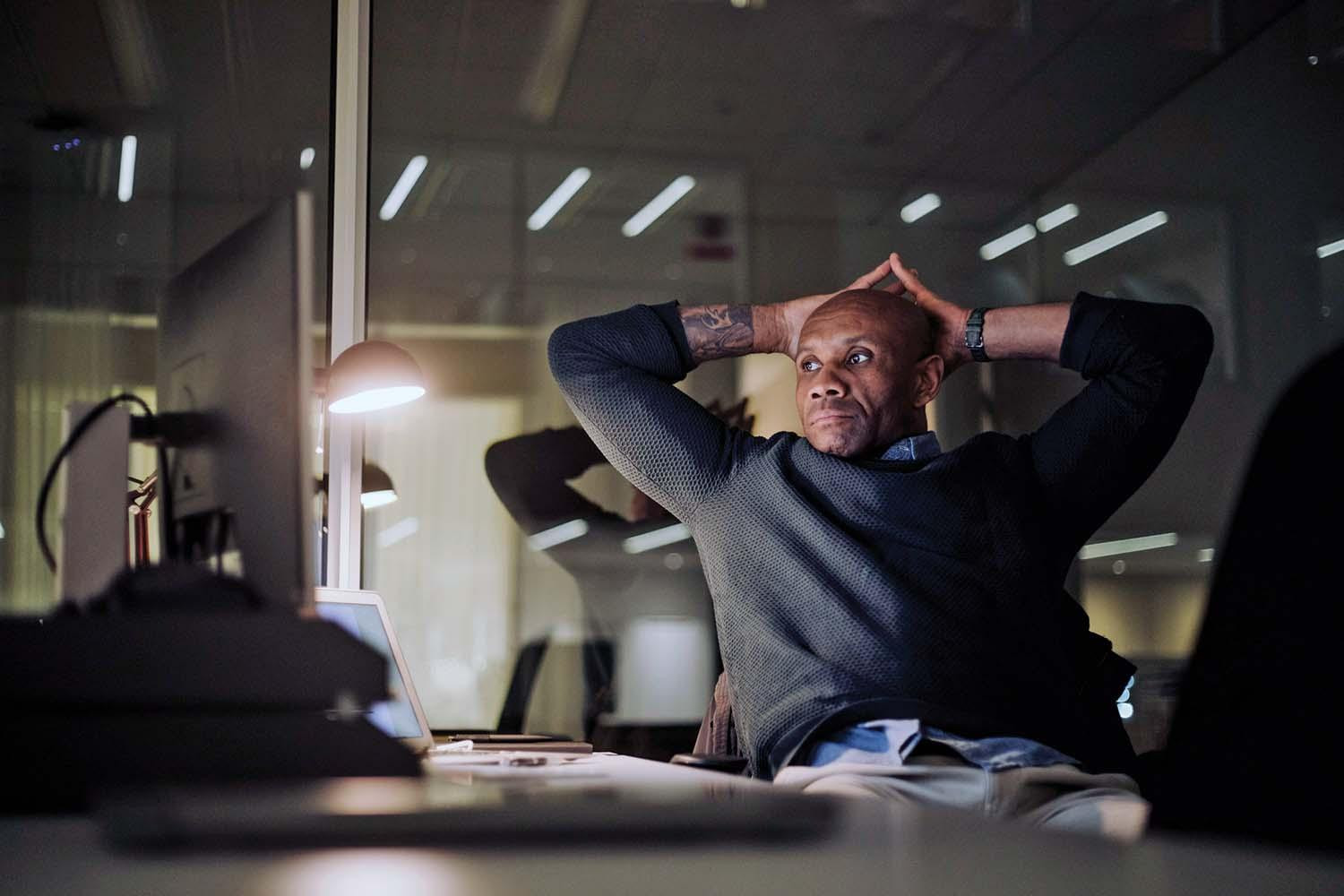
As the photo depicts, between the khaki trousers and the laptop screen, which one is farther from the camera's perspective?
the laptop screen

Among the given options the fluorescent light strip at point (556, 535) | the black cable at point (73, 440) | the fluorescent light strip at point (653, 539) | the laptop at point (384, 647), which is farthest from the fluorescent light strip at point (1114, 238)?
the black cable at point (73, 440)

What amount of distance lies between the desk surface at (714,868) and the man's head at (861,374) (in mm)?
1425

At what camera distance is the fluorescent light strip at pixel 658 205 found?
4168mm

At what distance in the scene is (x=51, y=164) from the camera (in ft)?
11.2

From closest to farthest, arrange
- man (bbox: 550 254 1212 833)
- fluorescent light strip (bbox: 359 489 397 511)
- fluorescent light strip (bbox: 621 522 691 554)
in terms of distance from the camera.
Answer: man (bbox: 550 254 1212 833), fluorescent light strip (bbox: 359 489 397 511), fluorescent light strip (bbox: 621 522 691 554)

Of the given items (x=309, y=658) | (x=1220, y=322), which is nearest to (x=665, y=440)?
(x=309, y=658)

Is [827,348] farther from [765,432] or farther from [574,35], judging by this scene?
[574,35]

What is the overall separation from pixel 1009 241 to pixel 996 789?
3.27 metres

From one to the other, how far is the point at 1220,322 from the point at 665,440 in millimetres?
2745

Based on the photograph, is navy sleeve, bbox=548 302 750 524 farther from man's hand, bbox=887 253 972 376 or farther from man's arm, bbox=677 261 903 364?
man's hand, bbox=887 253 972 376

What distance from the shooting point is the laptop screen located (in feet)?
5.84

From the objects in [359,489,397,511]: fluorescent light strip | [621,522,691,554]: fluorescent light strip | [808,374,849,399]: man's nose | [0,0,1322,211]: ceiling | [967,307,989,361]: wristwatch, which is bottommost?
[621,522,691,554]: fluorescent light strip

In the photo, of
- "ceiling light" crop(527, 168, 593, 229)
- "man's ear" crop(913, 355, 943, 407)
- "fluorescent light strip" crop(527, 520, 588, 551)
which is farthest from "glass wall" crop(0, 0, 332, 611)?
"man's ear" crop(913, 355, 943, 407)

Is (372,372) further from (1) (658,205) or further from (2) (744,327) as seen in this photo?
(1) (658,205)
